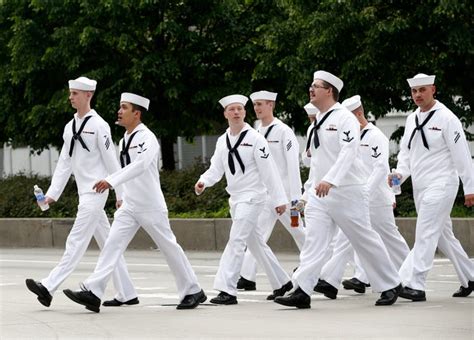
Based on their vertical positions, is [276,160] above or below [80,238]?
above

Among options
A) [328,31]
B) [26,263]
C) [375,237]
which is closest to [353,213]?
[375,237]

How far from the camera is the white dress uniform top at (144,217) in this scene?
1395 cm

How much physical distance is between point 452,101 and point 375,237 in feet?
46.8

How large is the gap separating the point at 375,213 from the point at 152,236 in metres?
2.49

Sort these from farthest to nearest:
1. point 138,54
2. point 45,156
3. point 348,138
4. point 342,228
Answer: point 45,156
point 138,54
point 342,228
point 348,138

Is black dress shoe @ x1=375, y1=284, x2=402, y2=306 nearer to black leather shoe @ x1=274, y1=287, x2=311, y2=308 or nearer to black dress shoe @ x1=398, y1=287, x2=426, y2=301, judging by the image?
black dress shoe @ x1=398, y1=287, x2=426, y2=301

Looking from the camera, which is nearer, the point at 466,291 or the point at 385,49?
the point at 466,291

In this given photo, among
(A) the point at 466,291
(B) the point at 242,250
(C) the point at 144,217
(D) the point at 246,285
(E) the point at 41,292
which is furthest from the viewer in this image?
(D) the point at 246,285

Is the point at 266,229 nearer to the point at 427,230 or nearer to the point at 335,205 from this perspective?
the point at 427,230

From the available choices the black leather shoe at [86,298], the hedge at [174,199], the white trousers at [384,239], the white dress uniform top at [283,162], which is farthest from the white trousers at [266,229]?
the hedge at [174,199]

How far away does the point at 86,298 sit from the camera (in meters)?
13.8

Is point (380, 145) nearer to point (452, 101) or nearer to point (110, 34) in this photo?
point (452, 101)

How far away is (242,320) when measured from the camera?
41.8 feet

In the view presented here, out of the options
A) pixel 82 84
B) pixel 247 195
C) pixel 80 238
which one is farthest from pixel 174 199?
pixel 80 238
